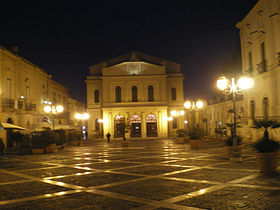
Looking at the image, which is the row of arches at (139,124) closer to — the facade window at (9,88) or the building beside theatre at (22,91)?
the building beside theatre at (22,91)

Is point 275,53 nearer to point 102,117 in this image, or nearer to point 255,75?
point 255,75

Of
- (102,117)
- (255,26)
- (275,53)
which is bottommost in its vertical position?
(102,117)

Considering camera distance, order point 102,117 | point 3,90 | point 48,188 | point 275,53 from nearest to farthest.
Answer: point 48,188 < point 275,53 < point 3,90 < point 102,117

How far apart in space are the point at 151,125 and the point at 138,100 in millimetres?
4320

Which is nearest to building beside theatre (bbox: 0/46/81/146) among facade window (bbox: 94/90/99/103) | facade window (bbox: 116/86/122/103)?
facade window (bbox: 94/90/99/103)

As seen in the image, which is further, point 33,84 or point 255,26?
point 33,84

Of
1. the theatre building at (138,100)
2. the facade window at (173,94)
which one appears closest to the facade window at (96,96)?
the theatre building at (138,100)

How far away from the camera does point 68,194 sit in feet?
25.2

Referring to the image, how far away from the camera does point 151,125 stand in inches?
1657

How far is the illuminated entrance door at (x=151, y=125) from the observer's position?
1655 inches

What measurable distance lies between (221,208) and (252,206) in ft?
2.28

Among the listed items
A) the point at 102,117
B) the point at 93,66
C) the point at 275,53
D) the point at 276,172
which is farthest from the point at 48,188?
the point at 93,66

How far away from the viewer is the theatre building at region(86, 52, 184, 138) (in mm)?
41500

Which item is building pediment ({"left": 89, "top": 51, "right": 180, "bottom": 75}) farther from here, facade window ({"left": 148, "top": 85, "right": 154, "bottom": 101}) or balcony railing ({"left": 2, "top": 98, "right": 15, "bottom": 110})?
balcony railing ({"left": 2, "top": 98, "right": 15, "bottom": 110})
